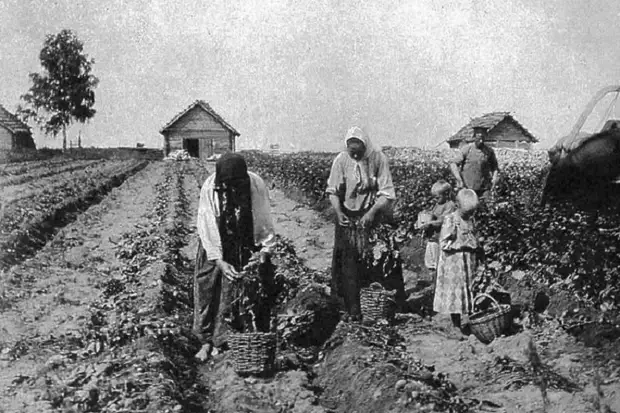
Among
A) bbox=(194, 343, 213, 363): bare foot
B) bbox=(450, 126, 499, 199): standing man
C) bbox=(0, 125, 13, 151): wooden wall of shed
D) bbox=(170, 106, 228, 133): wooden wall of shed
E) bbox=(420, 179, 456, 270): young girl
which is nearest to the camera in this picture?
bbox=(194, 343, 213, 363): bare foot

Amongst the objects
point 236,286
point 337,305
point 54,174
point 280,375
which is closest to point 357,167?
point 337,305

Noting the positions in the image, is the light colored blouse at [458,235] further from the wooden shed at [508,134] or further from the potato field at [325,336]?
the wooden shed at [508,134]

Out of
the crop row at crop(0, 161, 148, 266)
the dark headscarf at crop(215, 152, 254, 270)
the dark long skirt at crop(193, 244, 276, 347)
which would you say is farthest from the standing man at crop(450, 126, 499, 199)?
the crop row at crop(0, 161, 148, 266)

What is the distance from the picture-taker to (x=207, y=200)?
5547mm

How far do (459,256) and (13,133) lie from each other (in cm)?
3944

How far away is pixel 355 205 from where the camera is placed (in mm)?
6512

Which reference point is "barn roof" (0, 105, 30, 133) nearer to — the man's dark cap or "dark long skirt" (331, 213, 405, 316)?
the man's dark cap

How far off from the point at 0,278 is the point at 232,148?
35634 mm

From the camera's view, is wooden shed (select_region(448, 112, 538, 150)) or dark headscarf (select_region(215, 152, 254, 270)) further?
wooden shed (select_region(448, 112, 538, 150))

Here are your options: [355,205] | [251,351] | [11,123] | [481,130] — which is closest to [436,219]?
[355,205]

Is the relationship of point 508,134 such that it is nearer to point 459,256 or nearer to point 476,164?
point 476,164

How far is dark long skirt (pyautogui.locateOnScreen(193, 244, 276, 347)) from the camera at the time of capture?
540cm

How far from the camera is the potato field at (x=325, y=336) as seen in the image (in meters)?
4.54

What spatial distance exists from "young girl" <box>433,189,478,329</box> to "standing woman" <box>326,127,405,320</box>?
552 mm
